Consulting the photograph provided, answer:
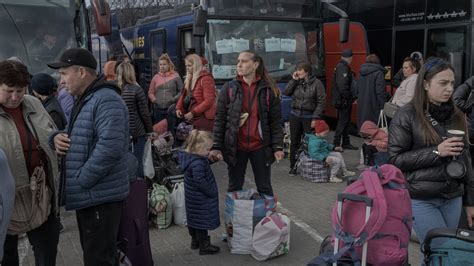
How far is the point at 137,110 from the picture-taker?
6.33 m

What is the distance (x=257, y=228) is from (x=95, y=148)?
191 centimetres

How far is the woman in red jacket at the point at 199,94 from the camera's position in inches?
254

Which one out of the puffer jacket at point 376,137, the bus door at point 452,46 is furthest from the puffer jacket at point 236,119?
the bus door at point 452,46

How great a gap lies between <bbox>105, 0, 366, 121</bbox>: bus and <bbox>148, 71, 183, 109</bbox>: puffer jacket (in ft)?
2.91

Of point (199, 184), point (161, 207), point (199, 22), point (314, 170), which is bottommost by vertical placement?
point (314, 170)

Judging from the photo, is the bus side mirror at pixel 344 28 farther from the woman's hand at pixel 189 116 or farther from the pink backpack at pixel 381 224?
the pink backpack at pixel 381 224

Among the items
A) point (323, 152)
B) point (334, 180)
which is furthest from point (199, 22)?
point (334, 180)


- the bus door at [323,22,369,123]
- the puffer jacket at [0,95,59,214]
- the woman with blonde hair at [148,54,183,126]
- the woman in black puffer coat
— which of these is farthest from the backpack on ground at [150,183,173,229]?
the bus door at [323,22,369,123]

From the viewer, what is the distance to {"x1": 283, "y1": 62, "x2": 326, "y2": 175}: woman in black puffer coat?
25.9 ft

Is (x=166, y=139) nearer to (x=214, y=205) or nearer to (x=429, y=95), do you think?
(x=214, y=205)

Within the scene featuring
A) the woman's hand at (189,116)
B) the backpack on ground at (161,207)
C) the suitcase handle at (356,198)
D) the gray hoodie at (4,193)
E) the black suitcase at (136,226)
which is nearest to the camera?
the gray hoodie at (4,193)

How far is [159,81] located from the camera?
8570mm

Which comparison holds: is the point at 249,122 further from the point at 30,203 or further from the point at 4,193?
the point at 4,193

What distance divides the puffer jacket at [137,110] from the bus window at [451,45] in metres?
5.12
